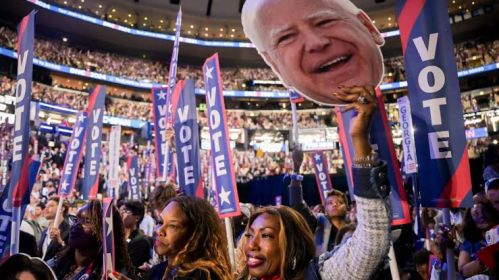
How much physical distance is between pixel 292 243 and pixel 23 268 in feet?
3.23

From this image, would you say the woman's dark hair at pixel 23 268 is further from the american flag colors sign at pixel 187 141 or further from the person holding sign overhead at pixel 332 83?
the american flag colors sign at pixel 187 141

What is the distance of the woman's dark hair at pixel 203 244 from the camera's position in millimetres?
2139

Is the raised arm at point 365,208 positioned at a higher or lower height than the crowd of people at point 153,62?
lower

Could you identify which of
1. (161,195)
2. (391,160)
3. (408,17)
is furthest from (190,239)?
(161,195)

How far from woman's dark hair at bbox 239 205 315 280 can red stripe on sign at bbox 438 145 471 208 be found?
38.2 inches

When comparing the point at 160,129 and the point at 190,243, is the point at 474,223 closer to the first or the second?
the point at 190,243

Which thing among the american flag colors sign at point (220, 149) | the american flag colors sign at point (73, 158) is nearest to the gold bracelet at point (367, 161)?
the american flag colors sign at point (220, 149)

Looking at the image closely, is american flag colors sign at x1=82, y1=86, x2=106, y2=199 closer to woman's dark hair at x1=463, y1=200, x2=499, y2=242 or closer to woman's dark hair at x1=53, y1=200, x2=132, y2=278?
woman's dark hair at x1=53, y1=200, x2=132, y2=278

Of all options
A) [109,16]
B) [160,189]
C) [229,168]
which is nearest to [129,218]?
[160,189]

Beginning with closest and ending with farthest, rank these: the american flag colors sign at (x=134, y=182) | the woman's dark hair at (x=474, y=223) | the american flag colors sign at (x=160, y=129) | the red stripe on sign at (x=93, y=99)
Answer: the woman's dark hair at (x=474, y=223) < the american flag colors sign at (x=160, y=129) < the red stripe on sign at (x=93, y=99) < the american flag colors sign at (x=134, y=182)

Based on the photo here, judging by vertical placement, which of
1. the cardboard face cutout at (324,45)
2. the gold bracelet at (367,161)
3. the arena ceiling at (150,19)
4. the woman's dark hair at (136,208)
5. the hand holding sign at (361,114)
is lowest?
the woman's dark hair at (136,208)

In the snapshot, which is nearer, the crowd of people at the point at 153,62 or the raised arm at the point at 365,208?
the raised arm at the point at 365,208

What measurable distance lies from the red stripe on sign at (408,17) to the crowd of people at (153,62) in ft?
78.5

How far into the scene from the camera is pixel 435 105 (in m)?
2.51
